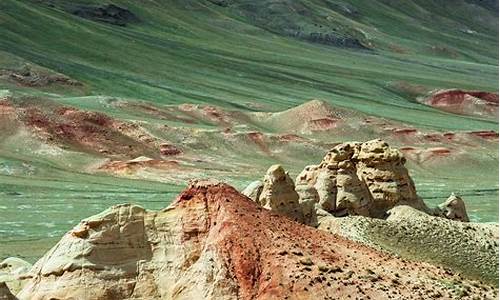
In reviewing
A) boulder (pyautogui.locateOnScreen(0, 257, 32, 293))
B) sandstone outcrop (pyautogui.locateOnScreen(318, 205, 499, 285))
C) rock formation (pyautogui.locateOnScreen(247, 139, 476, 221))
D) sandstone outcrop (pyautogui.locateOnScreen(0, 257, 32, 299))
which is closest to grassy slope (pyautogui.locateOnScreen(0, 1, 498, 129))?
rock formation (pyautogui.locateOnScreen(247, 139, 476, 221))

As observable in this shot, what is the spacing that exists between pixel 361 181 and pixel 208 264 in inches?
696

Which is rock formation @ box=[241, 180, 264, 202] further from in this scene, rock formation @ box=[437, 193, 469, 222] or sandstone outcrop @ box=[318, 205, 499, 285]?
rock formation @ box=[437, 193, 469, 222]

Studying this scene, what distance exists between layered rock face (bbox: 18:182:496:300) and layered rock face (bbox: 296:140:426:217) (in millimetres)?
14308

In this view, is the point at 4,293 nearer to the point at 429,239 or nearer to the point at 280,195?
the point at 280,195

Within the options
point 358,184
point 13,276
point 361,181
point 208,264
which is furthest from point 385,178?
point 13,276

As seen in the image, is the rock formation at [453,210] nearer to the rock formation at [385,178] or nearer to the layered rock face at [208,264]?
the rock formation at [385,178]

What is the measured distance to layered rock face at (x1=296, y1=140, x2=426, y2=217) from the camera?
36062mm

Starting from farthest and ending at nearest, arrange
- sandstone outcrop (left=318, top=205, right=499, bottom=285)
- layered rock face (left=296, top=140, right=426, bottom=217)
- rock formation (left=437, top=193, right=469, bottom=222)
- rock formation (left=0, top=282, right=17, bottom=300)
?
rock formation (left=437, top=193, right=469, bottom=222) < layered rock face (left=296, top=140, right=426, bottom=217) < sandstone outcrop (left=318, top=205, right=499, bottom=285) < rock formation (left=0, top=282, right=17, bottom=300)

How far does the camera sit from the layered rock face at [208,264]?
19516mm

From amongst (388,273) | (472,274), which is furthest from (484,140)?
(388,273)

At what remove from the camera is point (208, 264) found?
1983cm

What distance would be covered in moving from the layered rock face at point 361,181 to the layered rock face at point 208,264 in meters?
14.3

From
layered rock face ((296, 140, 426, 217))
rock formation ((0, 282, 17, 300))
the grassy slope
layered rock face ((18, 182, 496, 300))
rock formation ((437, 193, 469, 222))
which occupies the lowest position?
the grassy slope

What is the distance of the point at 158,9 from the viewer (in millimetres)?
179375
